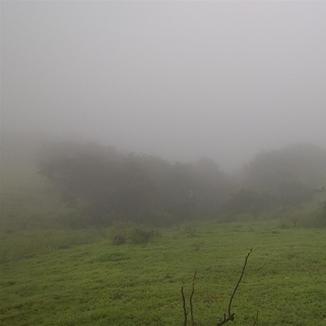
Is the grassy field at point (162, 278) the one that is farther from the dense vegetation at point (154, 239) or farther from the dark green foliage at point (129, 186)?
the dark green foliage at point (129, 186)

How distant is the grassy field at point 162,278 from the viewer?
1842 centimetres

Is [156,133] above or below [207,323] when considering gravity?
above

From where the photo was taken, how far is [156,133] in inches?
4656

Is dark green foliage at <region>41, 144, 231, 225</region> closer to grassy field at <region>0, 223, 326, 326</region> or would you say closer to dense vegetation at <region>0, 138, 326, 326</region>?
dense vegetation at <region>0, 138, 326, 326</region>

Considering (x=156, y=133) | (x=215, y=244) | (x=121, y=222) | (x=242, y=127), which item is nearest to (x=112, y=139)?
(x=156, y=133)

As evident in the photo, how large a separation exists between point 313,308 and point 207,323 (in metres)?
4.64

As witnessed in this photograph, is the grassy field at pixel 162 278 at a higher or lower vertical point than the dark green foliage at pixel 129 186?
lower

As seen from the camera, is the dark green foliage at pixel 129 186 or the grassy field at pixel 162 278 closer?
the grassy field at pixel 162 278

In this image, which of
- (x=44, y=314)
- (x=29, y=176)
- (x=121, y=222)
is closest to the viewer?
(x=44, y=314)

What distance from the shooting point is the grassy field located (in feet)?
60.4

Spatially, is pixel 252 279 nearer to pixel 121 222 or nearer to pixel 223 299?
pixel 223 299

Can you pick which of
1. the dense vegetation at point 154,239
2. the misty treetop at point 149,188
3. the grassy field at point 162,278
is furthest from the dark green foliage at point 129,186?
the grassy field at point 162,278

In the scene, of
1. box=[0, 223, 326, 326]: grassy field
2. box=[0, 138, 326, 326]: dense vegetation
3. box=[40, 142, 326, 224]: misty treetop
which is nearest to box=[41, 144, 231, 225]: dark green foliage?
box=[40, 142, 326, 224]: misty treetop

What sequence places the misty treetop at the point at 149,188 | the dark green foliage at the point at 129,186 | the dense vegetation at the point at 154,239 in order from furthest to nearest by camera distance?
the misty treetop at the point at 149,188 < the dark green foliage at the point at 129,186 < the dense vegetation at the point at 154,239
